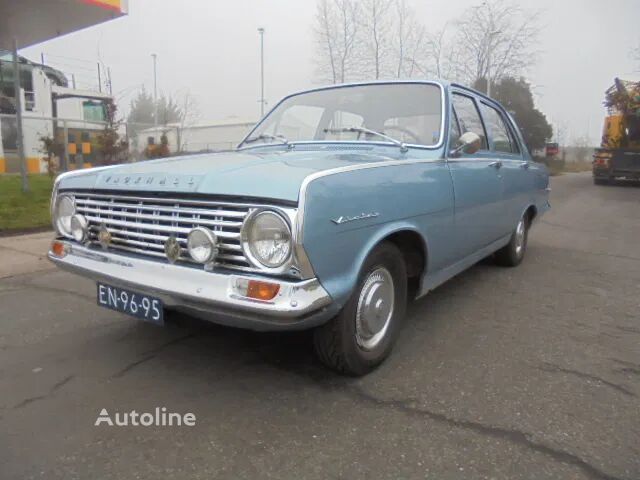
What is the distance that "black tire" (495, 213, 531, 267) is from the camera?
5117mm

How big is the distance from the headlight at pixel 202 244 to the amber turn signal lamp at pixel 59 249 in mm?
1045

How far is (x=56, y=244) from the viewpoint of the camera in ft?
9.64

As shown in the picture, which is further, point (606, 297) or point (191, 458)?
point (606, 297)

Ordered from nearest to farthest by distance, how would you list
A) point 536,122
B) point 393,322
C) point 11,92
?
point 393,322
point 11,92
point 536,122

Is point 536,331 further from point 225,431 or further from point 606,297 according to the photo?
point 225,431

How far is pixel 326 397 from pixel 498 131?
3.31 meters

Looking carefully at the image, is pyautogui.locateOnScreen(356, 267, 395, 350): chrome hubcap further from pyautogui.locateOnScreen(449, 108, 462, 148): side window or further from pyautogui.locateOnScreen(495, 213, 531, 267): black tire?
pyautogui.locateOnScreen(495, 213, 531, 267): black tire

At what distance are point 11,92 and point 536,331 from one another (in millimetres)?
26600

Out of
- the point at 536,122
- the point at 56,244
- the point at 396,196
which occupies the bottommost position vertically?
the point at 56,244

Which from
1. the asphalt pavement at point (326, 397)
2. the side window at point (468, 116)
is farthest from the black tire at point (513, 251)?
the side window at point (468, 116)

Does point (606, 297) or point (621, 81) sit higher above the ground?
point (621, 81)

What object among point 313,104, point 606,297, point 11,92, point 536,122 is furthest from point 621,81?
point 11,92

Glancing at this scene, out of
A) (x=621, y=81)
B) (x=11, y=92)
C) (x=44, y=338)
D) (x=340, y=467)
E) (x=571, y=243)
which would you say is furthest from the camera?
(x=11, y=92)

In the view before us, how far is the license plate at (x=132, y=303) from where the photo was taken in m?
2.40
